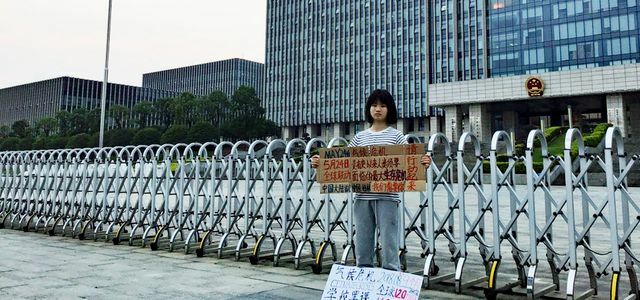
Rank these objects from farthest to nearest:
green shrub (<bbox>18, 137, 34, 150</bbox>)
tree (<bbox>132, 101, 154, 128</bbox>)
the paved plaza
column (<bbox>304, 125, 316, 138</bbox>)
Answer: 1. column (<bbox>304, 125, 316, 138</bbox>)
2. green shrub (<bbox>18, 137, 34, 150</bbox>)
3. tree (<bbox>132, 101, 154, 128</bbox>)
4. the paved plaza

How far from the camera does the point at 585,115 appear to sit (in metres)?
52.1

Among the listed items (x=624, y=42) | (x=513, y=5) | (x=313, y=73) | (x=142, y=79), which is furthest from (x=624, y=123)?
(x=142, y=79)

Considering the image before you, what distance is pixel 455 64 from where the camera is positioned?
207 ft

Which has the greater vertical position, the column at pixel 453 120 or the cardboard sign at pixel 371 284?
the column at pixel 453 120

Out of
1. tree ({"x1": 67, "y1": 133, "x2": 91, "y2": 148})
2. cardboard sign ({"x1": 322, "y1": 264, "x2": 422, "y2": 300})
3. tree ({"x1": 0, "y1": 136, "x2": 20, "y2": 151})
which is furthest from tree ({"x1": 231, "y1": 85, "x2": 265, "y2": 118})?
cardboard sign ({"x1": 322, "y1": 264, "x2": 422, "y2": 300})

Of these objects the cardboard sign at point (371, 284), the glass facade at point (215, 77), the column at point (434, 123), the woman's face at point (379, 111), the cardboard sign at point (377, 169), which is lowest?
the cardboard sign at point (371, 284)

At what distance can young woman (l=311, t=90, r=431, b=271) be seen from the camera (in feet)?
13.5

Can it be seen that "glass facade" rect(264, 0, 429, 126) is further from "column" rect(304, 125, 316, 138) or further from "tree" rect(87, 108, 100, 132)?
"tree" rect(87, 108, 100, 132)

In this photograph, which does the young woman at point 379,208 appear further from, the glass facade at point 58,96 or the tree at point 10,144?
the glass facade at point 58,96

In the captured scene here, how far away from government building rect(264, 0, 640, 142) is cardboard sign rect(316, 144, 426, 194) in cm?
3778

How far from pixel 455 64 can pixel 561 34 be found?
16606 mm

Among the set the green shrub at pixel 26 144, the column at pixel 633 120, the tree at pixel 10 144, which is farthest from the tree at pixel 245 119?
the column at pixel 633 120

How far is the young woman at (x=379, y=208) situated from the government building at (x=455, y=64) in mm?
37569

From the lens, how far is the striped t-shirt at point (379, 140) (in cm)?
415
